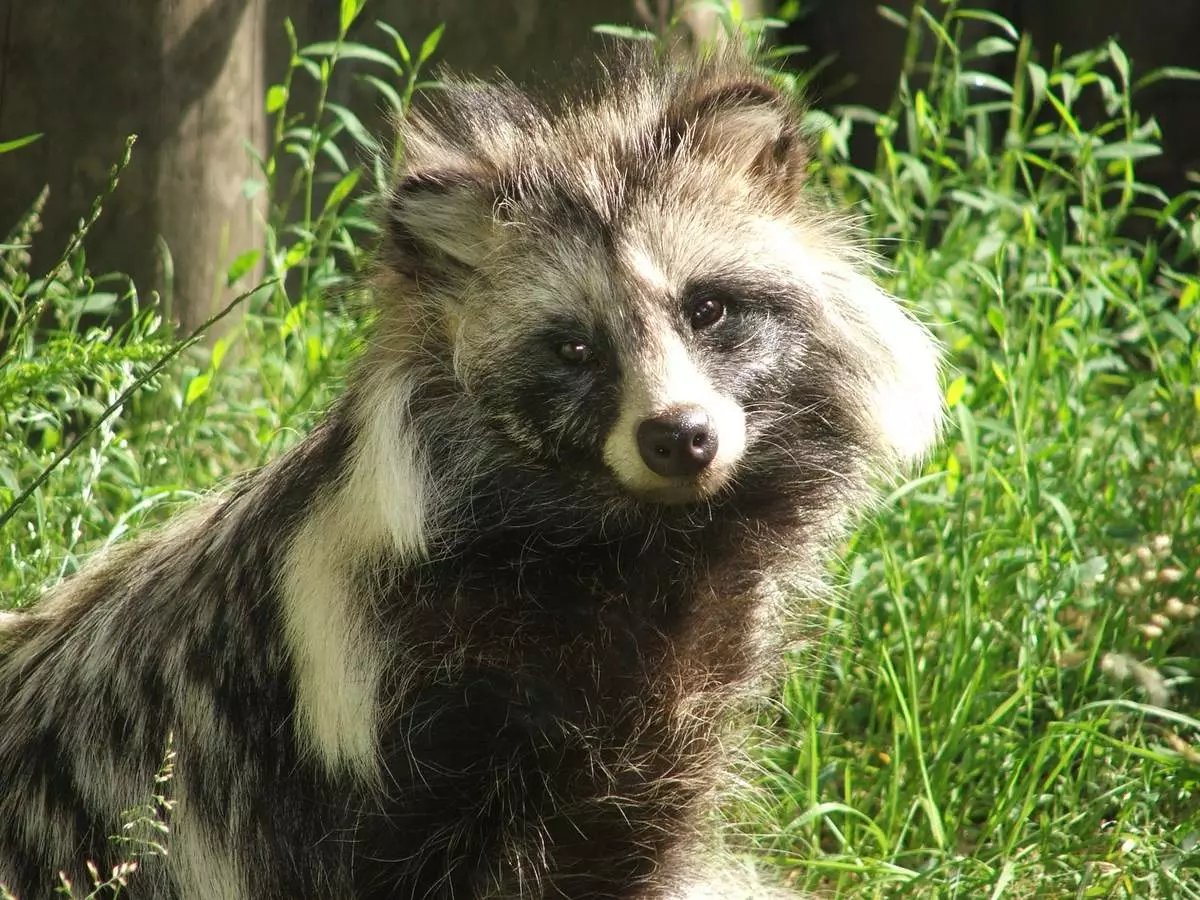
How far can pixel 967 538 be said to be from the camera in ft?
16.2

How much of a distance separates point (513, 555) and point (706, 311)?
720 millimetres

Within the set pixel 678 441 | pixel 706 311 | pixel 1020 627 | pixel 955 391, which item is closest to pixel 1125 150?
pixel 955 391

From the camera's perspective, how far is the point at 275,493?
12.2ft

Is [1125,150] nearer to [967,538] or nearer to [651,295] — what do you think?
[967,538]

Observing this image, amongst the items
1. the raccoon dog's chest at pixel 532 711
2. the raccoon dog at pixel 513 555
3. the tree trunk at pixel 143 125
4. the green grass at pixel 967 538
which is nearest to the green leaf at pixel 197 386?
the green grass at pixel 967 538

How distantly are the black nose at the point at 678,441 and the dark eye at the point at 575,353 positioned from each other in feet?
0.98

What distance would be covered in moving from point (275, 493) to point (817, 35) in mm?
4706

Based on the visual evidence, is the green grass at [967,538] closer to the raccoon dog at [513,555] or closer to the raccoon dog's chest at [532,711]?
the raccoon dog at [513,555]

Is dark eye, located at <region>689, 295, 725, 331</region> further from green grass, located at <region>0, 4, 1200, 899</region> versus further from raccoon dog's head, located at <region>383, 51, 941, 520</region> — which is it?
green grass, located at <region>0, 4, 1200, 899</region>

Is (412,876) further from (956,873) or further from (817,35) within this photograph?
(817,35)

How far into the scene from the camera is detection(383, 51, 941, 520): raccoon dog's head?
11.8 feet

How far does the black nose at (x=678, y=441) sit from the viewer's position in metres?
3.39

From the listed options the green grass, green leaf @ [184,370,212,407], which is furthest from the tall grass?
green leaf @ [184,370,212,407]

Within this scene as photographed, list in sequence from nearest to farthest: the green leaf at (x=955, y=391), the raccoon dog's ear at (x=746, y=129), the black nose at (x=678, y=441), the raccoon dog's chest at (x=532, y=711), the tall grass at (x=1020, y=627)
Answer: the black nose at (x=678, y=441) < the raccoon dog's chest at (x=532, y=711) < the raccoon dog's ear at (x=746, y=129) < the tall grass at (x=1020, y=627) < the green leaf at (x=955, y=391)
